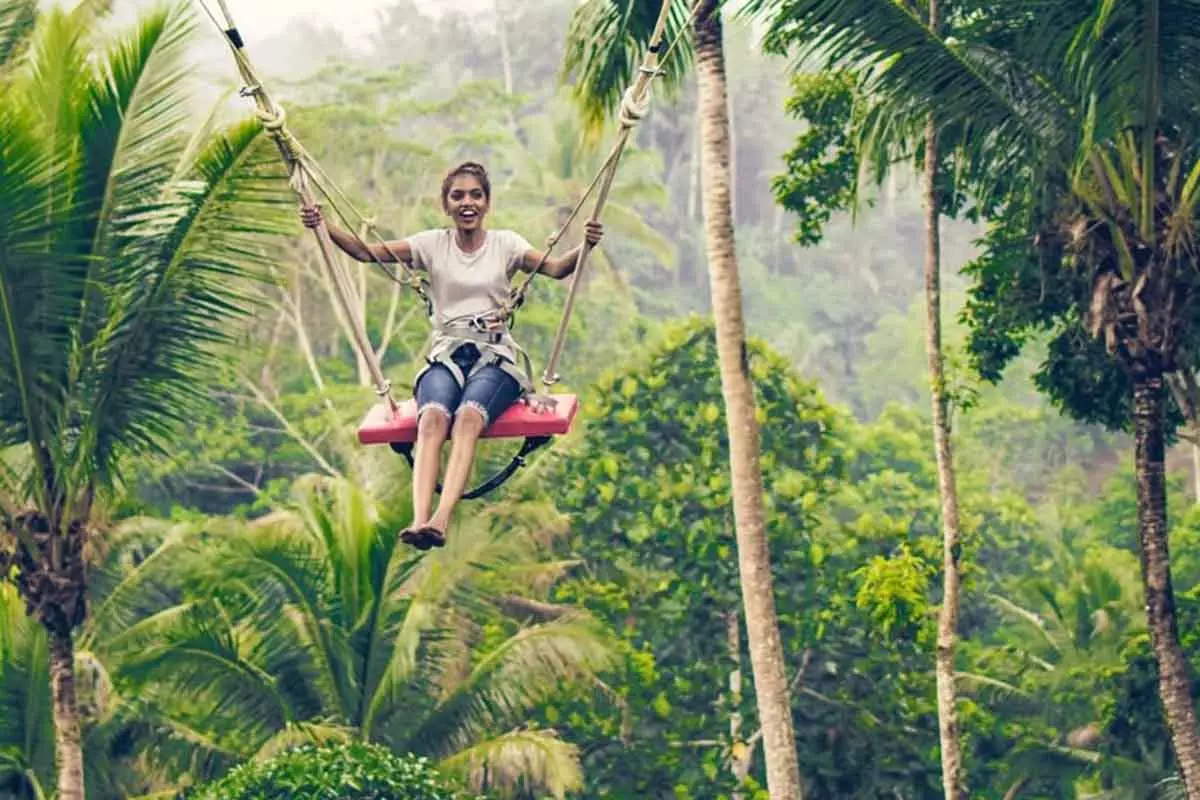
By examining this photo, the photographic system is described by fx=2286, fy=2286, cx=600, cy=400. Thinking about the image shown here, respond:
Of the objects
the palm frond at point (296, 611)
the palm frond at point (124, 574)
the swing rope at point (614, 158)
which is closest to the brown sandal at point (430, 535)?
the swing rope at point (614, 158)

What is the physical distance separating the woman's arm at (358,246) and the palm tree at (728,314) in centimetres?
552

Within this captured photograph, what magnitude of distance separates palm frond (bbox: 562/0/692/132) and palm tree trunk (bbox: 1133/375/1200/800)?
3460 mm

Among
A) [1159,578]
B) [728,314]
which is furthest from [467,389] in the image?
[1159,578]

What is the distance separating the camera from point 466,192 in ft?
26.8

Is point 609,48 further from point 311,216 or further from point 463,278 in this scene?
point 311,216

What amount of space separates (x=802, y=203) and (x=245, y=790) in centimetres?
588

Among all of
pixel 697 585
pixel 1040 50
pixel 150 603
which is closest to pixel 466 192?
pixel 1040 50

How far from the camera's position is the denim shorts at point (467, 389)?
8109mm

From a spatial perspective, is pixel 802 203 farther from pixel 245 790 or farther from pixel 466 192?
pixel 466 192

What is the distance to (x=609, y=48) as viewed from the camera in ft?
45.5

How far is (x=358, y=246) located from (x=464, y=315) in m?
0.46

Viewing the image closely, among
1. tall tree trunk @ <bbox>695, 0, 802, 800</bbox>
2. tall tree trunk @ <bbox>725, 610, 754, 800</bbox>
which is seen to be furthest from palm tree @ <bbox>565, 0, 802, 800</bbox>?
tall tree trunk @ <bbox>725, 610, 754, 800</bbox>

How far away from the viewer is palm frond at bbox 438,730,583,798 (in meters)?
14.9

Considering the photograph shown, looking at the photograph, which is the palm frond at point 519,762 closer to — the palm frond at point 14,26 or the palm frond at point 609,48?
the palm frond at point 609,48
